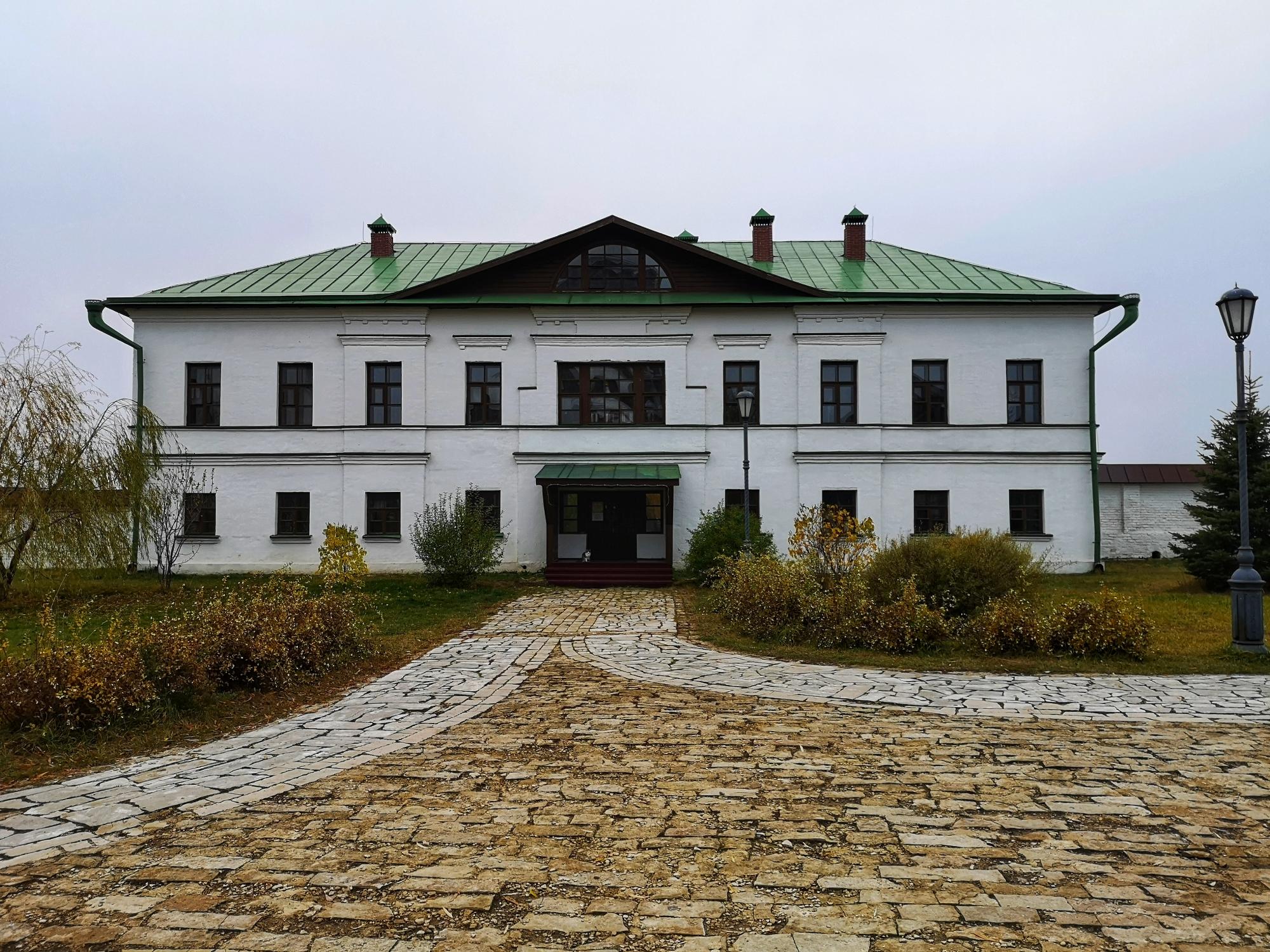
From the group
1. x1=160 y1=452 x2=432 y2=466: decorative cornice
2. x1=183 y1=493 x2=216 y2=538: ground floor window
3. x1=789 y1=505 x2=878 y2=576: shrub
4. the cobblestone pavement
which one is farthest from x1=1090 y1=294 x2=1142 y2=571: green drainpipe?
x1=183 y1=493 x2=216 y2=538: ground floor window

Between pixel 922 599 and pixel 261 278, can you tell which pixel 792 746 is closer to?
pixel 922 599

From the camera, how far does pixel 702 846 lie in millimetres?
4457

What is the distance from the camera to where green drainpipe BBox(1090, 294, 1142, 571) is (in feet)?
74.3

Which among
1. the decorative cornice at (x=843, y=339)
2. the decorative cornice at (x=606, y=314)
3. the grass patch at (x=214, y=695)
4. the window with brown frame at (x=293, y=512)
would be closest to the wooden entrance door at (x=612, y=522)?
the grass patch at (x=214, y=695)

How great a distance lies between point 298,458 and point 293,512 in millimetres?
1559

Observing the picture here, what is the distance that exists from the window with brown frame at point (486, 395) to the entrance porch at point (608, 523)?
7.35 feet

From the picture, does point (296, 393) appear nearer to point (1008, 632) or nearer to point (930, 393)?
point (930, 393)

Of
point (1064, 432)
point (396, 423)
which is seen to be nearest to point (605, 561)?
point (396, 423)

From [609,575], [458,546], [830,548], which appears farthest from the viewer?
[609,575]

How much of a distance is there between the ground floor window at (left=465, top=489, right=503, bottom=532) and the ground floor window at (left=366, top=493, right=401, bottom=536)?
86.2 inches

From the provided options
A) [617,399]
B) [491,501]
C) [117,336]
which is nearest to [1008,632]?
[617,399]

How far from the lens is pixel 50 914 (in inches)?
147

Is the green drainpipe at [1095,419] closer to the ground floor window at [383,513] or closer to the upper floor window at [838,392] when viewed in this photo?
the upper floor window at [838,392]

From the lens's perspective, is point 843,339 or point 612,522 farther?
point 612,522
